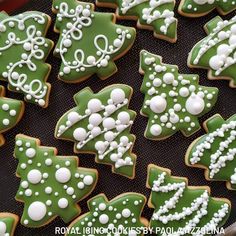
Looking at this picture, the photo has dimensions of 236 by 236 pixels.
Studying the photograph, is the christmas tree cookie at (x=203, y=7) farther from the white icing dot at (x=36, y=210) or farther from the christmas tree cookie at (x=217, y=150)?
the white icing dot at (x=36, y=210)

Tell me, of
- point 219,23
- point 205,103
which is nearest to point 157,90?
point 205,103

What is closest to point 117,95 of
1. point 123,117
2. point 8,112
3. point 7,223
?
point 123,117

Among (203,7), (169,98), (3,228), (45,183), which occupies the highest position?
(203,7)

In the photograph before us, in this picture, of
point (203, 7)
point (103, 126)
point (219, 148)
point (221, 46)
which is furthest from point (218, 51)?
point (103, 126)

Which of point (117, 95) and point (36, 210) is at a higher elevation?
point (117, 95)

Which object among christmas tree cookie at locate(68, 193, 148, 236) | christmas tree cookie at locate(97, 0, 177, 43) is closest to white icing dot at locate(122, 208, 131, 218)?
christmas tree cookie at locate(68, 193, 148, 236)

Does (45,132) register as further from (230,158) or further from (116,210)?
(230,158)

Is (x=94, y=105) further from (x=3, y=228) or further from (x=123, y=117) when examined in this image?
(x=3, y=228)
